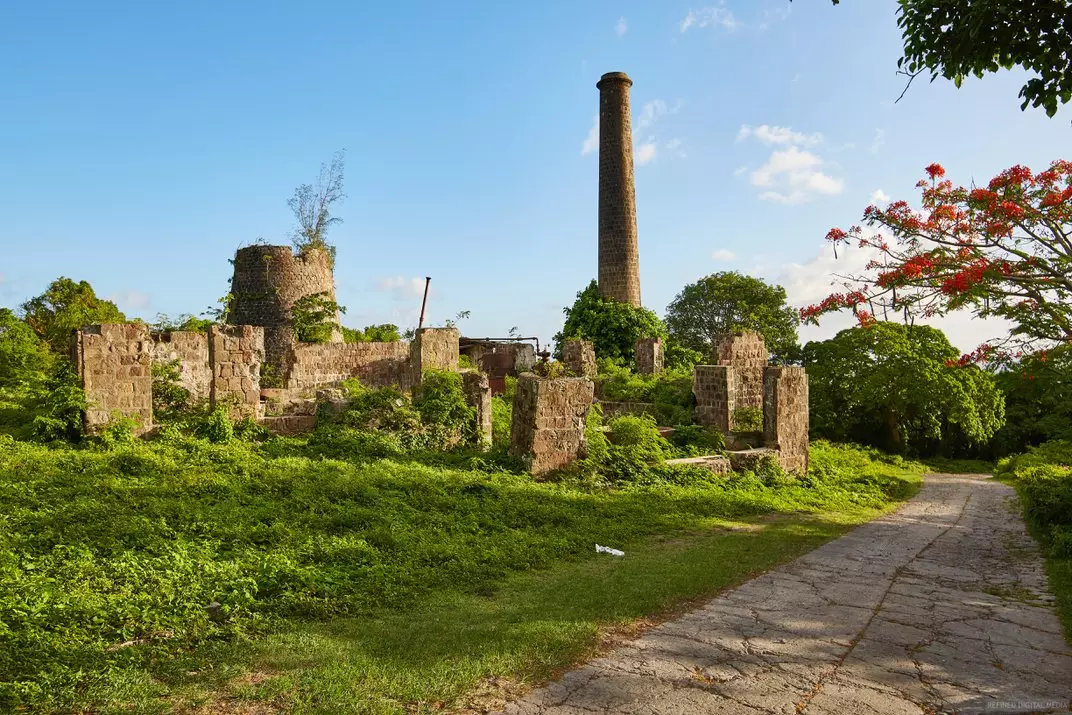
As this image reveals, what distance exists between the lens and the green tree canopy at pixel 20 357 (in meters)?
17.0

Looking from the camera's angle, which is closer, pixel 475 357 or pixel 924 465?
pixel 924 465

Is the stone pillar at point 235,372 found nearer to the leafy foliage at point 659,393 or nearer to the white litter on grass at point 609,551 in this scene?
the white litter on grass at point 609,551

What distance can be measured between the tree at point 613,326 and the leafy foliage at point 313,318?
42.3ft

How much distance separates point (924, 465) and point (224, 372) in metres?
22.9

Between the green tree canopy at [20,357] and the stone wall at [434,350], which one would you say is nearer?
the green tree canopy at [20,357]

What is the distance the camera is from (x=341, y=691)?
3986 mm

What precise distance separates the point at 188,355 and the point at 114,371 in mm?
2798

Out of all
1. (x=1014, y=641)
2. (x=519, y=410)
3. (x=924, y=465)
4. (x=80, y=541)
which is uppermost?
(x=519, y=410)

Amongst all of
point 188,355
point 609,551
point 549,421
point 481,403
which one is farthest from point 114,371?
point 609,551

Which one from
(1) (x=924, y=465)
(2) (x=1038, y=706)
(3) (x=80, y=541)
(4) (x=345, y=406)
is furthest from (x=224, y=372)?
(1) (x=924, y=465)

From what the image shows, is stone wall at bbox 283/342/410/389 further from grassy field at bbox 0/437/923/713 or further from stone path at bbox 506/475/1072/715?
stone path at bbox 506/475/1072/715


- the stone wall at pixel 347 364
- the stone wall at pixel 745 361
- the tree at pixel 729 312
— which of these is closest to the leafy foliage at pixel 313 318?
the stone wall at pixel 347 364

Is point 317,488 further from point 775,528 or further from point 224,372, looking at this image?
point 775,528

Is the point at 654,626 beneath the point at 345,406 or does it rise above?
beneath
